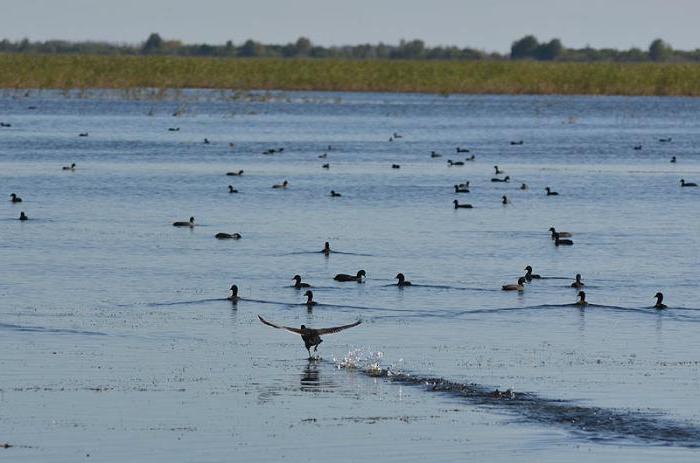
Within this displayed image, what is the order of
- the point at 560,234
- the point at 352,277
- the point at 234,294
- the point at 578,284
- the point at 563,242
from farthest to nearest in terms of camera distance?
the point at 560,234 → the point at 563,242 → the point at 352,277 → the point at 578,284 → the point at 234,294

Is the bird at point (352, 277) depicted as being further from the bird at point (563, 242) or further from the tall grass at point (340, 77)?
the tall grass at point (340, 77)

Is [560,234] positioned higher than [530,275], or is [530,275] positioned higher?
[560,234]

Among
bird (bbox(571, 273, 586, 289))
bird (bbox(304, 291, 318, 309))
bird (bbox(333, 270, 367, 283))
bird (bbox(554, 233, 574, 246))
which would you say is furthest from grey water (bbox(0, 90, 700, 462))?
bird (bbox(554, 233, 574, 246))

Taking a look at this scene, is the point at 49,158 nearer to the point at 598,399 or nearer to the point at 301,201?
the point at 301,201

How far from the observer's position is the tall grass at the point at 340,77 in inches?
5064

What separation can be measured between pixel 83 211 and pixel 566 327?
74.5 feet

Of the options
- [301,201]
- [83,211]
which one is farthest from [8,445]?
[301,201]

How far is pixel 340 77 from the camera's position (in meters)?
135

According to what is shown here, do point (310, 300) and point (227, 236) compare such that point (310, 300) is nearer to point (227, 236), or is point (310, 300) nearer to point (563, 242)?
point (227, 236)

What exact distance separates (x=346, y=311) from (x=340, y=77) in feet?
348

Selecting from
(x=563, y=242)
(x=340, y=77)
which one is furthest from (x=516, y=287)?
(x=340, y=77)

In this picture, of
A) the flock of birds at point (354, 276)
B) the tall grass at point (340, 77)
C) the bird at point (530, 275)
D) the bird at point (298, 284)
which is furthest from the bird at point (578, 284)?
the tall grass at point (340, 77)

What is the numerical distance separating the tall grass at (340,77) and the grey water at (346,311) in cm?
5755

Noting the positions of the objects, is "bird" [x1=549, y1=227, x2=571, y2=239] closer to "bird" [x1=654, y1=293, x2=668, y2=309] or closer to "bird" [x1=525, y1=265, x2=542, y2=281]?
"bird" [x1=525, y1=265, x2=542, y2=281]
